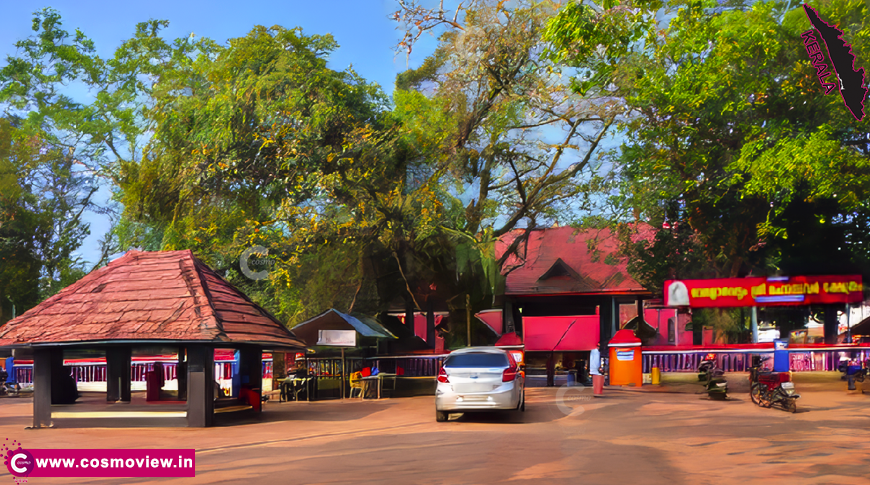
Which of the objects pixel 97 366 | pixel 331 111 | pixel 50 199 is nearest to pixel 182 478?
pixel 331 111

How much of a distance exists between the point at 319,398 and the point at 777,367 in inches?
570

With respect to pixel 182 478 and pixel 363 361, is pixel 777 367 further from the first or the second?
pixel 182 478

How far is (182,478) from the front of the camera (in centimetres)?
847

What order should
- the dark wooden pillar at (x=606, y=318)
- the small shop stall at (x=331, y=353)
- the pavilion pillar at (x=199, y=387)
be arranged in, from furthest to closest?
the dark wooden pillar at (x=606, y=318)
the small shop stall at (x=331, y=353)
the pavilion pillar at (x=199, y=387)

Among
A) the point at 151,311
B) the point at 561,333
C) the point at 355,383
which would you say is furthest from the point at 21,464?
the point at 561,333

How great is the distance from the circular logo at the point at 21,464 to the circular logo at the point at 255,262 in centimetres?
1549

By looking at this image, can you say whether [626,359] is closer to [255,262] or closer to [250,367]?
[250,367]

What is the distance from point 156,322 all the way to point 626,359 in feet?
52.2

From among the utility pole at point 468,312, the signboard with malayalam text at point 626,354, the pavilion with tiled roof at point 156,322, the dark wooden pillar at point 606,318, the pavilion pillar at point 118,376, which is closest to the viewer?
the pavilion with tiled roof at point 156,322

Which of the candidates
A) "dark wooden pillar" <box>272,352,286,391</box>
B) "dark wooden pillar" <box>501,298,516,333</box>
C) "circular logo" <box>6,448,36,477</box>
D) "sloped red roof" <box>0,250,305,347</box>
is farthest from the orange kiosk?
"circular logo" <box>6,448,36,477</box>

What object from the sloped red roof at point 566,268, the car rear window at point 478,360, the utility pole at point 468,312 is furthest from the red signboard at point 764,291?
the car rear window at point 478,360

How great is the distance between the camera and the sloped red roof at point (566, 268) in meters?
34.4

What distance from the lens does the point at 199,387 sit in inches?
591

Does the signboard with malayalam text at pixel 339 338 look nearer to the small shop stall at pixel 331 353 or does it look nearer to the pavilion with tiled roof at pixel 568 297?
the small shop stall at pixel 331 353
